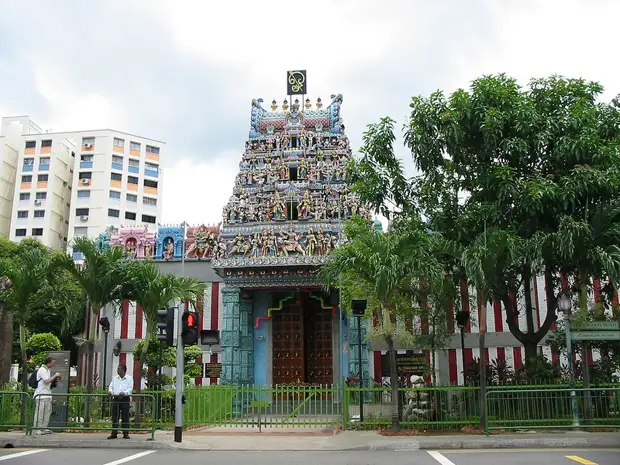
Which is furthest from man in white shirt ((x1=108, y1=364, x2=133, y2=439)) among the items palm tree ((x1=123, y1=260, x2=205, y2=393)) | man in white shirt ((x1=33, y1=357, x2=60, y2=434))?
palm tree ((x1=123, y1=260, x2=205, y2=393))

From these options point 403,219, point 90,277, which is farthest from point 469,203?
point 90,277

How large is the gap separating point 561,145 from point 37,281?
14997 millimetres

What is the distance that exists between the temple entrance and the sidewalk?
1191 centimetres

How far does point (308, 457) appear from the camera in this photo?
11602mm

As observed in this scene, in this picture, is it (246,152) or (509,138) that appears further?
(246,152)

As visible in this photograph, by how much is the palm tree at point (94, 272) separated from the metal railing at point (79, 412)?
0.78 metres

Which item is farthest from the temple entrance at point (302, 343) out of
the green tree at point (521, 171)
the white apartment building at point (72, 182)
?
the white apartment building at point (72, 182)

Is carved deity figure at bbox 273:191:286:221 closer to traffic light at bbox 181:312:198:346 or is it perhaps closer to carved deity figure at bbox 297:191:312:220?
carved deity figure at bbox 297:191:312:220

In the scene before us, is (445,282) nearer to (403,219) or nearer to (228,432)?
(403,219)

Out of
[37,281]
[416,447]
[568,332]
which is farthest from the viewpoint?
[37,281]

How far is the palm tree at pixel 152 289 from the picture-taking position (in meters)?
16.4

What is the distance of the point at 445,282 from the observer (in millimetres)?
17781

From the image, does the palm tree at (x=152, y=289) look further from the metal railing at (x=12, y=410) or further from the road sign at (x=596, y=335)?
the road sign at (x=596, y=335)

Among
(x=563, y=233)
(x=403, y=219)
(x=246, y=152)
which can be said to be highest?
(x=246, y=152)
